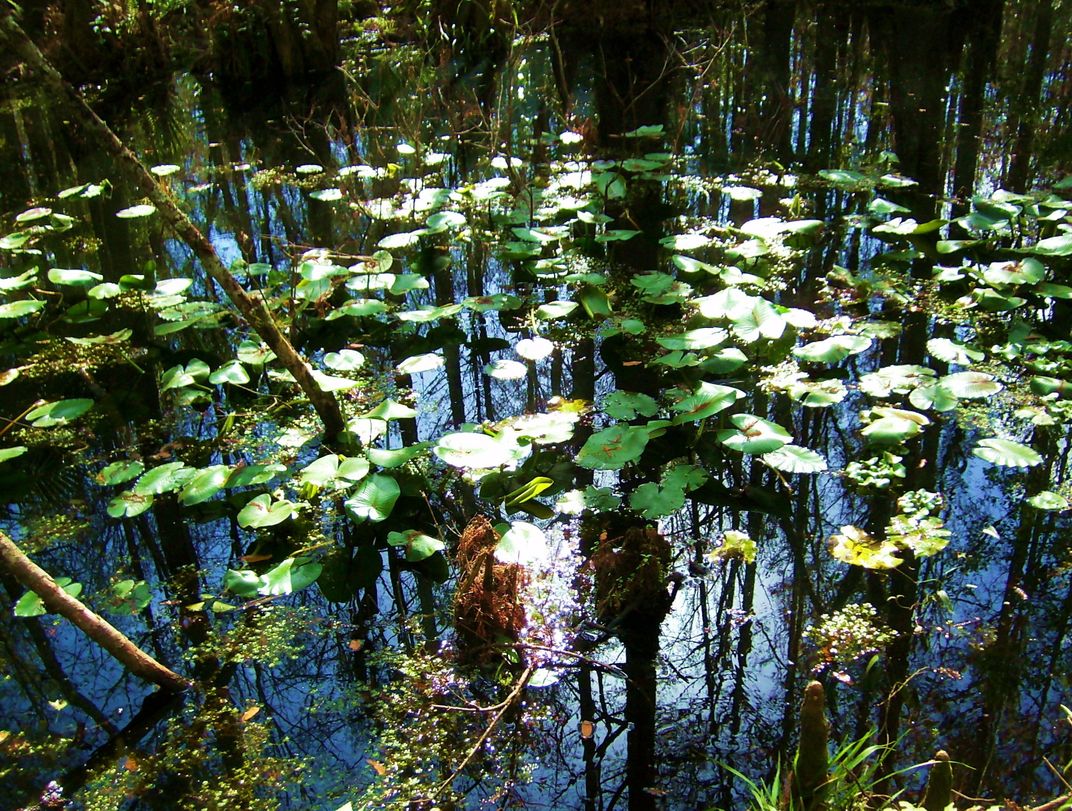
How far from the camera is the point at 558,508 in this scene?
2143 millimetres

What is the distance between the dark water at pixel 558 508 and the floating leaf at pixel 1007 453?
123 millimetres

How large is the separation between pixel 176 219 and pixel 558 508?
3.99 feet

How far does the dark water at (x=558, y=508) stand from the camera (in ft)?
5.25

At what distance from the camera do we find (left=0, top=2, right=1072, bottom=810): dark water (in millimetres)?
1602

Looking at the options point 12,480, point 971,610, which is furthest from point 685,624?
point 12,480

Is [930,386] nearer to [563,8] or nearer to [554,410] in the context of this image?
[554,410]

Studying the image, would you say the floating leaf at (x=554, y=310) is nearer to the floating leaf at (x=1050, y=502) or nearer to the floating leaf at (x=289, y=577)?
the floating leaf at (x=289, y=577)

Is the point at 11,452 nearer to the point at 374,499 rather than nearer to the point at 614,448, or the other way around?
the point at 374,499

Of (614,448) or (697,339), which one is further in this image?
(697,339)

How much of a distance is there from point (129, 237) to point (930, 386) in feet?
12.4

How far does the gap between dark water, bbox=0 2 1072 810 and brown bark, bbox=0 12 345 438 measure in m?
0.20

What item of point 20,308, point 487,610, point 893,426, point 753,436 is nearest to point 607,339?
point 753,436

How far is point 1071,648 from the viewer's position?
1.74m

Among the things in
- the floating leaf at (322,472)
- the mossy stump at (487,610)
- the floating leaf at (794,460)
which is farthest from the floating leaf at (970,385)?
the floating leaf at (322,472)
